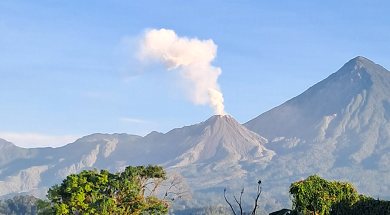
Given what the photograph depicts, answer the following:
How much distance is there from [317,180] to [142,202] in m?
15.1

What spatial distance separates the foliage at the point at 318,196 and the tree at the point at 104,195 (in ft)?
46.6

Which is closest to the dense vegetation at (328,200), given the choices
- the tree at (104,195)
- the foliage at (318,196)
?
the foliage at (318,196)

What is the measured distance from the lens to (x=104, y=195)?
52.0 metres

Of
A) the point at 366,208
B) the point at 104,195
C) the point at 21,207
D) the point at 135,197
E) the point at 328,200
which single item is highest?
the point at 21,207

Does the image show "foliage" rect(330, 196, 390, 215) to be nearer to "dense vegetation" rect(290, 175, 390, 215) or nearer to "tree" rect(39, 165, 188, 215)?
"dense vegetation" rect(290, 175, 390, 215)

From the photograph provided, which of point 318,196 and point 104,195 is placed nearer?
point 318,196

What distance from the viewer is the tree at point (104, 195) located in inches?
1912

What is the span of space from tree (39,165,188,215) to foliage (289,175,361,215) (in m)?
14.2

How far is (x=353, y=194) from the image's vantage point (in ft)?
140

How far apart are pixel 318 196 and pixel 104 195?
1839 cm

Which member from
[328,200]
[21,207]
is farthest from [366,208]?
[21,207]

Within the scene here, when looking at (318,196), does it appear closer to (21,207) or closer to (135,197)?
(135,197)

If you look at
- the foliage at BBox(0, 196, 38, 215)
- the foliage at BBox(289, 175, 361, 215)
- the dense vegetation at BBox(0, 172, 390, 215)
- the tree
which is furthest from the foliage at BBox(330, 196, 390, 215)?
the foliage at BBox(0, 196, 38, 215)

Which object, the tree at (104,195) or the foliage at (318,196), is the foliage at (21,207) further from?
the foliage at (318,196)
